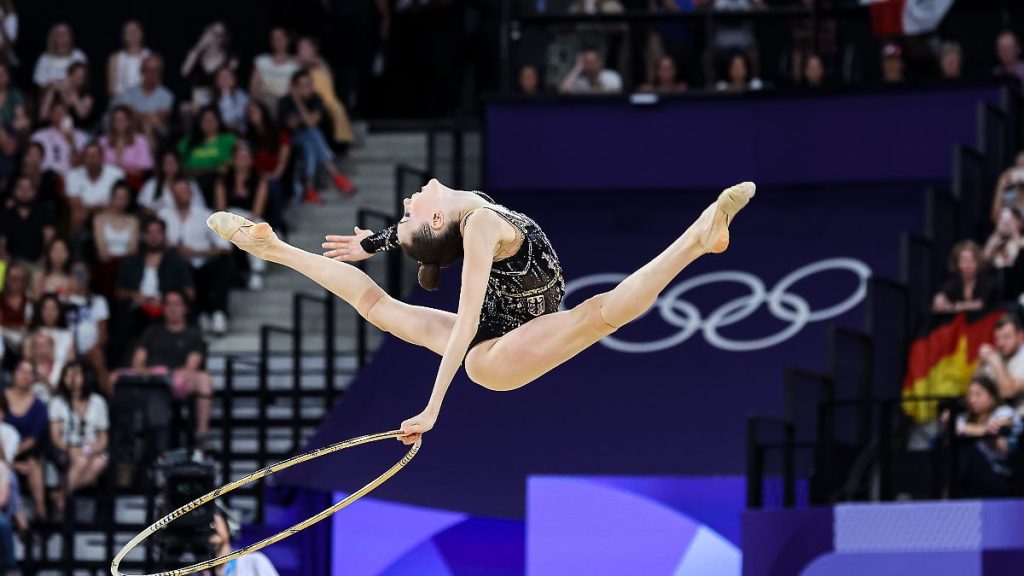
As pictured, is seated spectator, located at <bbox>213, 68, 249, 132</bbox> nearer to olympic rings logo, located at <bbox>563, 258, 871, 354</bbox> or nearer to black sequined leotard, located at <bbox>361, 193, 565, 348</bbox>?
olympic rings logo, located at <bbox>563, 258, 871, 354</bbox>

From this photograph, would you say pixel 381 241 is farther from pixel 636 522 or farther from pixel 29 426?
pixel 29 426

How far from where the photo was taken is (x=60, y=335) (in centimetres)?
1567

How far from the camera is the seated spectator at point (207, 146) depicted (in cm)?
1764

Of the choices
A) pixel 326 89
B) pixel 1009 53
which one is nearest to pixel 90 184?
pixel 326 89

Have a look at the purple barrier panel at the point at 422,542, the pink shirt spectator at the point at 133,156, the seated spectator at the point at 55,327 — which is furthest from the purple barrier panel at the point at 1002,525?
the pink shirt spectator at the point at 133,156

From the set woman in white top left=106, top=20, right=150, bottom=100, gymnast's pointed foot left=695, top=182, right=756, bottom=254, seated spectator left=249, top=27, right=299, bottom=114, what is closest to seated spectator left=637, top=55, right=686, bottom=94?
seated spectator left=249, top=27, right=299, bottom=114

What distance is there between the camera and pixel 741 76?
16359 millimetres

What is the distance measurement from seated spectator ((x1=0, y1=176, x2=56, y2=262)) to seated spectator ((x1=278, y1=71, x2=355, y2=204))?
86.1 inches

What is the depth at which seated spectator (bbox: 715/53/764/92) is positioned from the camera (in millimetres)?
16328

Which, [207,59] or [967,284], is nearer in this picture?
[967,284]

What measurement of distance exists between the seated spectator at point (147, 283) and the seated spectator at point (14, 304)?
751 millimetres

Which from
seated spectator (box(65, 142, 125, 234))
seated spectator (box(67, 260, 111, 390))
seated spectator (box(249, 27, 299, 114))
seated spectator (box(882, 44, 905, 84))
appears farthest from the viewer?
seated spectator (box(249, 27, 299, 114))

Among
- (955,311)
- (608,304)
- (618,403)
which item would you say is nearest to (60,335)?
(618,403)

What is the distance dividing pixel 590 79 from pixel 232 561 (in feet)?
22.7
